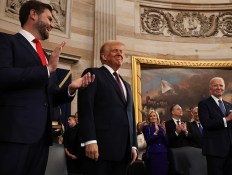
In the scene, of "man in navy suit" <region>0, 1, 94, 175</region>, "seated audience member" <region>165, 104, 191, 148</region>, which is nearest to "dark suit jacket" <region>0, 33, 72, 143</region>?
"man in navy suit" <region>0, 1, 94, 175</region>

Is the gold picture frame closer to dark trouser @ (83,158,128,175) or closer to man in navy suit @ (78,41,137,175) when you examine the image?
man in navy suit @ (78,41,137,175)

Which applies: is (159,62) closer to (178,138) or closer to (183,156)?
(178,138)

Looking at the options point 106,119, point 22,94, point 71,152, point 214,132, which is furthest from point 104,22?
point 22,94

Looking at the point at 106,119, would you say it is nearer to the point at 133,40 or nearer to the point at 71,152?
the point at 71,152

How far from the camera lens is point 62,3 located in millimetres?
9594

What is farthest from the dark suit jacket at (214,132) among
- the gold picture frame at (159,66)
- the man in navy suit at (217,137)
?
the gold picture frame at (159,66)

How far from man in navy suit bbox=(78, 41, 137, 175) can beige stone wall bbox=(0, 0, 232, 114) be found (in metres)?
6.30

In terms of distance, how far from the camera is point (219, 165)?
402cm

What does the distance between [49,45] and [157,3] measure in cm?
455

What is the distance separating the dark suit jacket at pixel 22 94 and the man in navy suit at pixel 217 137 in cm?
255

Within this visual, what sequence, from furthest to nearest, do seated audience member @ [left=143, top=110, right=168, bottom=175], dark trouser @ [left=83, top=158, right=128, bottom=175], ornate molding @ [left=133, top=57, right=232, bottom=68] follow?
ornate molding @ [left=133, top=57, right=232, bottom=68]
seated audience member @ [left=143, top=110, right=168, bottom=175]
dark trouser @ [left=83, top=158, right=128, bottom=175]

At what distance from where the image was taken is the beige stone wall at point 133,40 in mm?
9586

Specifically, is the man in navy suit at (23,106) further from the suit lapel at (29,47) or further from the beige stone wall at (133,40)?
the beige stone wall at (133,40)

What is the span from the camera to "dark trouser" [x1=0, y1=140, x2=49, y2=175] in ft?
6.53
